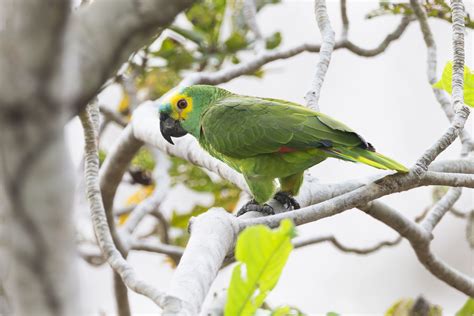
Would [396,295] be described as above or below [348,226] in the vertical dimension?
below

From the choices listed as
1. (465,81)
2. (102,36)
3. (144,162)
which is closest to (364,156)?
(465,81)

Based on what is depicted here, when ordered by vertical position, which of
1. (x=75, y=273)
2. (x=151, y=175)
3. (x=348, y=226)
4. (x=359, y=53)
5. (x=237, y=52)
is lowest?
(x=348, y=226)

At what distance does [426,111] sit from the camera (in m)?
4.04

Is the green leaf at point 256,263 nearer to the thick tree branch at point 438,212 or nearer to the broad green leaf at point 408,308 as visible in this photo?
the broad green leaf at point 408,308

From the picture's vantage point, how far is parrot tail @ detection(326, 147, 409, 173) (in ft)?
4.29

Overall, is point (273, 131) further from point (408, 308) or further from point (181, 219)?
point (181, 219)

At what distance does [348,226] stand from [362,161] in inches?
111

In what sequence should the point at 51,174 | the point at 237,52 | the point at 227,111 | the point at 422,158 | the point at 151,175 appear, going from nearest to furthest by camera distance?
1. the point at 51,174
2. the point at 422,158
3. the point at 227,111
4. the point at 237,52
5. the point at 151,175

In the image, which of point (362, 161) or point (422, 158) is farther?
point (362, 161)

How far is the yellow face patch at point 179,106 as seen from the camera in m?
1.88

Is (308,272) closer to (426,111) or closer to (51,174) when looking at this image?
(426,111)

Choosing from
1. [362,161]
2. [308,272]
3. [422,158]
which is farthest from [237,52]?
[308,272]

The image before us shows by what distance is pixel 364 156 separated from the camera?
1.41 m

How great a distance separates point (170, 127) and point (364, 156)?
0.64m
